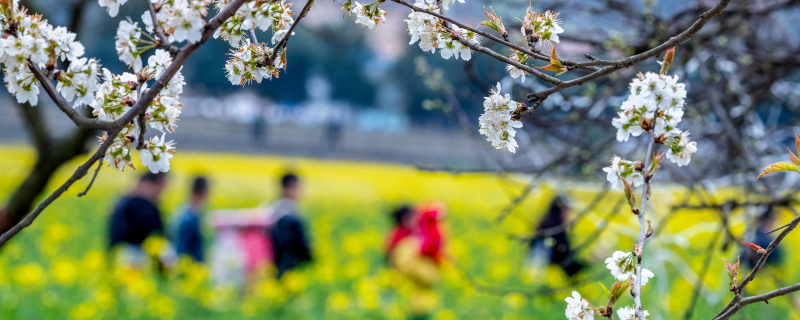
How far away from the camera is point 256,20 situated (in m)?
1.07

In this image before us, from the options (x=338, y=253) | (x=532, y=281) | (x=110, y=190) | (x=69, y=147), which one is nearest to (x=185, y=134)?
(x=110, y=190)

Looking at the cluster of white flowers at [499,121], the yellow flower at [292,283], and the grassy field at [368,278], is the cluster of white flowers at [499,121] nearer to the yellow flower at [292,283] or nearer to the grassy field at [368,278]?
the grassy field at [368,278]

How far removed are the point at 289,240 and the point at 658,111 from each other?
204 inches

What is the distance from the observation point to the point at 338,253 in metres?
7.80

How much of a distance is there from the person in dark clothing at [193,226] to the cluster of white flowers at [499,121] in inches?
217

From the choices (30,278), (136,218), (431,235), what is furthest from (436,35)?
(136,218)

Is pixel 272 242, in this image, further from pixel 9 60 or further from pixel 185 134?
pixel 185 134

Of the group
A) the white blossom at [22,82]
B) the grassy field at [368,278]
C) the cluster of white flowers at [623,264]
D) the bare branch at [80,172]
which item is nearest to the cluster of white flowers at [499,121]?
the cluster of white flowers at [623,264]

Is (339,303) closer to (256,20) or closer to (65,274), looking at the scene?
(65,274)

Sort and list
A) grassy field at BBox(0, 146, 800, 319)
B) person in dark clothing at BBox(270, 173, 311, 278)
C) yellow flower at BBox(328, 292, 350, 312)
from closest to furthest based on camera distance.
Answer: grassy field at BBox(0, 146, 800, 319), yellow flower at BBox(328, 292, 350, 312), person in dark clothing at BBox(270, 173, 311, 278)

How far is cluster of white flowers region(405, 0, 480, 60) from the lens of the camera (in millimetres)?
1224

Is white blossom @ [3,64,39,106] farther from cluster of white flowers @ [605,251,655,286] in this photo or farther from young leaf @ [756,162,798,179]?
young leaf @ [756,162,798,179]

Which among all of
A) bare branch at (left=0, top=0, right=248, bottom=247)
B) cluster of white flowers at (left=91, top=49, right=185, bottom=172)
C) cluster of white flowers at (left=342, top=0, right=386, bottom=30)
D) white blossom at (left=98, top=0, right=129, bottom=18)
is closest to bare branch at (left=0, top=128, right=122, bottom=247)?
bare branch at (left=0, top=0, right=248, bottom=247)

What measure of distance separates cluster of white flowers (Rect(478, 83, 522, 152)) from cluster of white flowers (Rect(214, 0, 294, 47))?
16.3 inches
